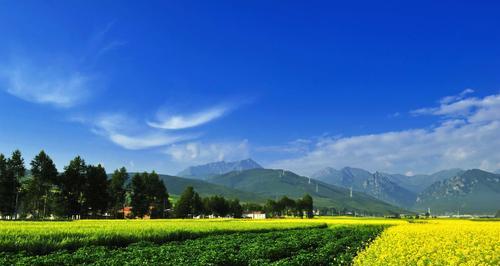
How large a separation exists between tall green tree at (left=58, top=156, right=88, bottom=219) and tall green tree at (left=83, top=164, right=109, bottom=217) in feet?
2.72

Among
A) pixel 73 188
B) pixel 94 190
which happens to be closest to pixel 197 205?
pixel 94 190

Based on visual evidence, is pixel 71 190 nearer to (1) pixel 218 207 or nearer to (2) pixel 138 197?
(2) pixel 138 197

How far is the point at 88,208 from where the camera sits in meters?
102

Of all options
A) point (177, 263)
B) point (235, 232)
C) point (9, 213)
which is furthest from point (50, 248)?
point (9, 213)

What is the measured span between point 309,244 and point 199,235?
48.7ft

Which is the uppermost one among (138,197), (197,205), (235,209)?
(138,197)

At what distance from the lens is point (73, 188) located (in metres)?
99.0

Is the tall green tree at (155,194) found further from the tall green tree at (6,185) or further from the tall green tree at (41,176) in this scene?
the tall green tree at (6,185)

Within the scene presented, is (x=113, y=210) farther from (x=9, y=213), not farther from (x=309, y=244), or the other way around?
(x=309, y=244)

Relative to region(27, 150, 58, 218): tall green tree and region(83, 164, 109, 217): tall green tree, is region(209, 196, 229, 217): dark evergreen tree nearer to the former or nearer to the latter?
region(83, 164, 109, 217): tall green tree

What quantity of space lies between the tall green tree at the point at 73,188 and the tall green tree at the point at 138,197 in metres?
18.7

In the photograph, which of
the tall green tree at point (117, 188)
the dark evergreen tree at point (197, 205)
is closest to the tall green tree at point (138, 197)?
the tall green tree at point (117, 188)

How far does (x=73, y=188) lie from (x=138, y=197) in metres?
22.6

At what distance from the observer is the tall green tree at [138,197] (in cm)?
11844
